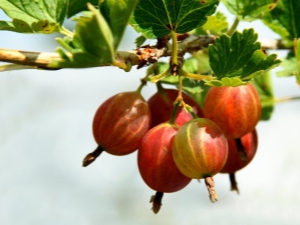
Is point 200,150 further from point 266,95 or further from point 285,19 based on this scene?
point 266,95

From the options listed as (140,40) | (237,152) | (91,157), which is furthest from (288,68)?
(91,157)

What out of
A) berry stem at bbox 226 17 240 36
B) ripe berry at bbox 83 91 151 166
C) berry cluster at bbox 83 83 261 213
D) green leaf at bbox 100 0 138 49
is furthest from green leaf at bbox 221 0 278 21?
green leaf at bbox 100 0 138 49

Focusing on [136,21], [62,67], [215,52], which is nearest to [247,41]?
[215,52]

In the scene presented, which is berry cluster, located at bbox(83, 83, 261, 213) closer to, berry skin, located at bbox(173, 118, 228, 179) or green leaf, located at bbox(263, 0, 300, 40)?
berry skin, located at bbox(173, 118, 228, 179)

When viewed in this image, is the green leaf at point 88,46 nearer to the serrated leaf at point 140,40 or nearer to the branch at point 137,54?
the branch at point 137,54

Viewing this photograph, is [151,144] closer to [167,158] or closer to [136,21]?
[167,158]
